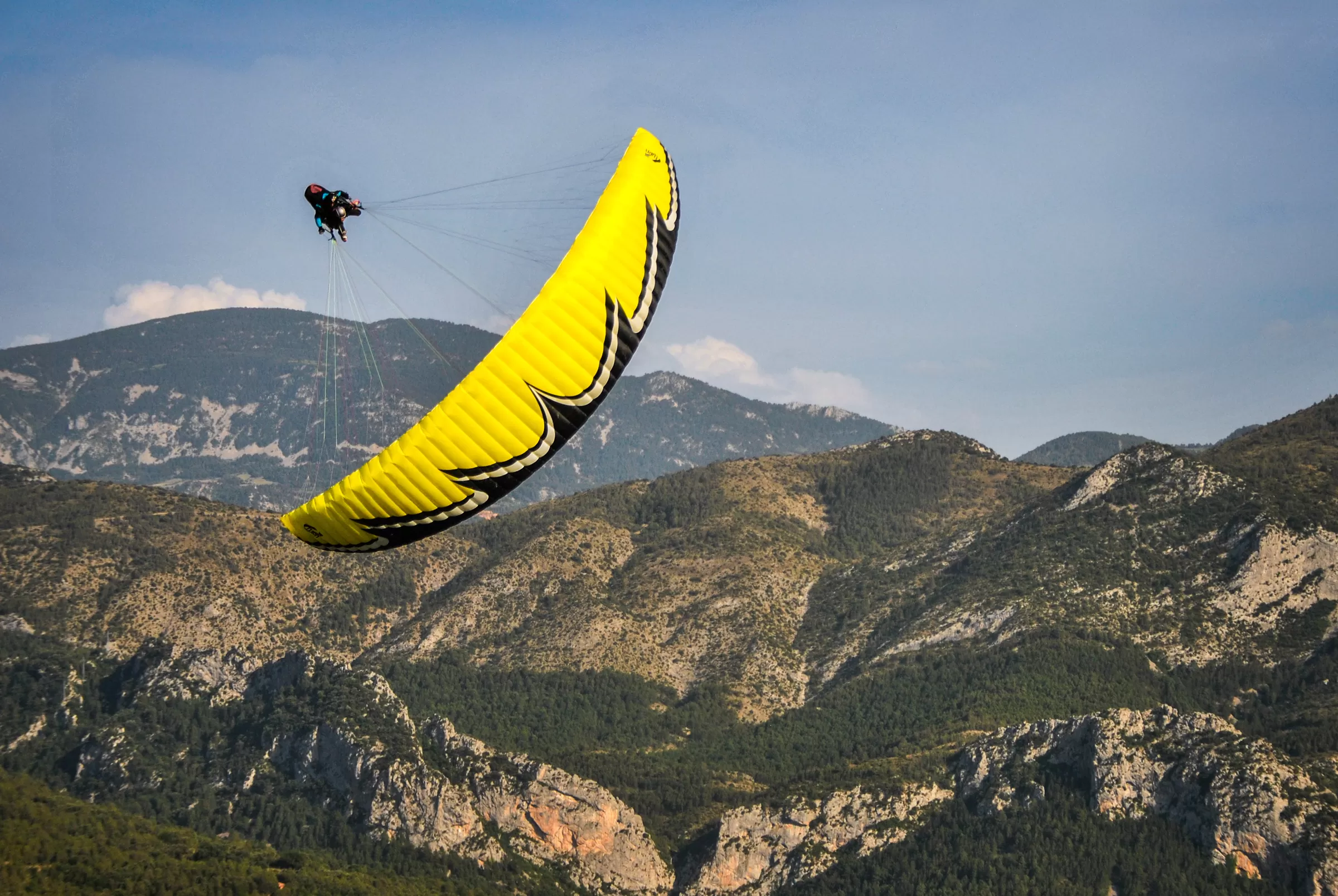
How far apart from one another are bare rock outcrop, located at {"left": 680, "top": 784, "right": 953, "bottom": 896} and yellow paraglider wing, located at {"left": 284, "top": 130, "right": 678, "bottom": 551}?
133 m

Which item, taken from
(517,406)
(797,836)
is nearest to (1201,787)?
(797,836)

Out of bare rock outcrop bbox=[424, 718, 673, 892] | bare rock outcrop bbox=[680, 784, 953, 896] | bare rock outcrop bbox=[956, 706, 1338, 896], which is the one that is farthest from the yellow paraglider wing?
bare rock outcrop bbox=[424, 718, 673, 892]

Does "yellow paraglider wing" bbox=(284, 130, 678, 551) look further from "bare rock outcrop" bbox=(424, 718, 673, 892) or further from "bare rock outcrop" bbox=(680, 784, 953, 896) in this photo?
"bare rock outcrop" bbox=(424, 718, 673, 892)

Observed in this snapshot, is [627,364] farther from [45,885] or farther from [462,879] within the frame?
[462,879]

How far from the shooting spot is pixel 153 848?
17412 centimetres

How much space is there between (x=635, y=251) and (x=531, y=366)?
6926 mm

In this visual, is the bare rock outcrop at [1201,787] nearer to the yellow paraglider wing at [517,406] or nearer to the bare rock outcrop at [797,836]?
the bare rock outcrop at [797,836]

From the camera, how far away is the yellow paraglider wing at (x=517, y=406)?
200 feet

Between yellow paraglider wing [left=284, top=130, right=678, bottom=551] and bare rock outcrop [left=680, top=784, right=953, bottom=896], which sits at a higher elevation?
yellow paraglider wing [left=284, top=130, right=678, bottom=551]

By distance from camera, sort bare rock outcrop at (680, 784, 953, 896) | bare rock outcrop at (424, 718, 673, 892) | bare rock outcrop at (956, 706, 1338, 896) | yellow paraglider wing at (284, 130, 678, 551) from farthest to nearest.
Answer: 1. bare rock outcrop at (424, 718, 673, 892)
2. bare rock outcrop at (680, 784, 953, 896)
3. bare rock outcrop at (956, 706, 1338, 896)
4. yellow paraglider wing at (284, 130, 678, 551)

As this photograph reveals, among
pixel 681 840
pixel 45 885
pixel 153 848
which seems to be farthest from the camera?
pixel 681 840

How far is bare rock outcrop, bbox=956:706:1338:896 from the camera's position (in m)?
173

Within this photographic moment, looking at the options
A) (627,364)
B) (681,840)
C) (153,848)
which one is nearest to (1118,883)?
(681,840)

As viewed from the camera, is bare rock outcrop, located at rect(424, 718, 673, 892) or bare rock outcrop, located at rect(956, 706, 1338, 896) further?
bare rock outcrop, located at rect(424, 718, 673, 892)
